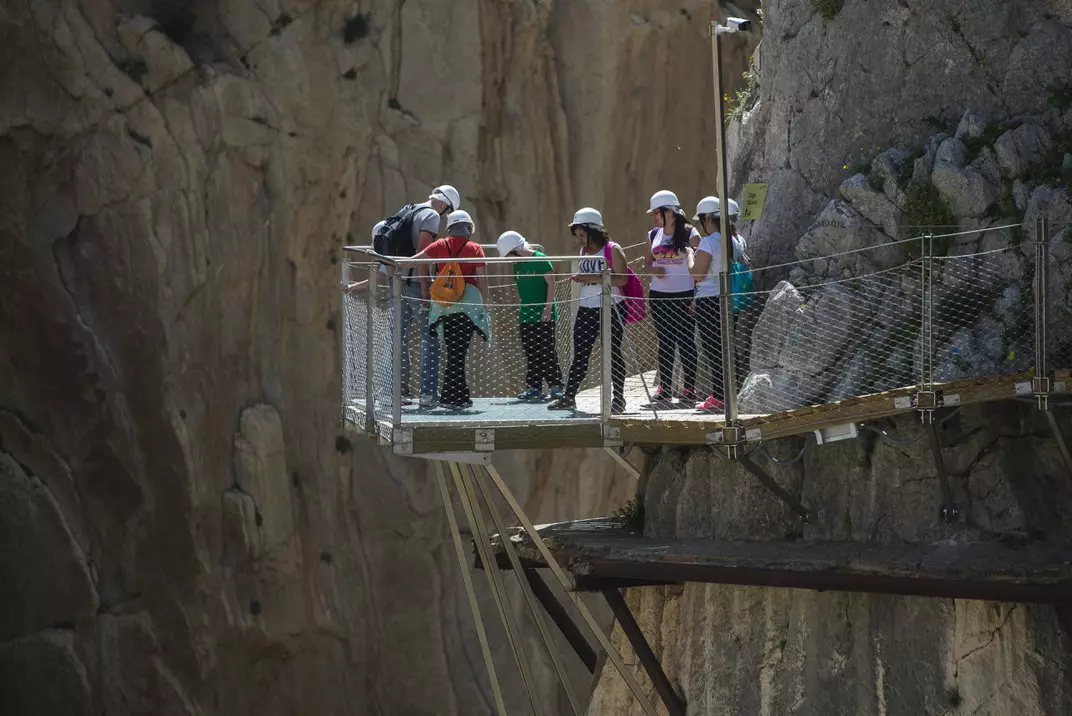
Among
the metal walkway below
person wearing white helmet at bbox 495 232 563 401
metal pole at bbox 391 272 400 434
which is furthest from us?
person wearing white helmet at bbox 495 232 563 401

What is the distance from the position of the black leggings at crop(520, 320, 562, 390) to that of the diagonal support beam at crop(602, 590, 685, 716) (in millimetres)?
1996

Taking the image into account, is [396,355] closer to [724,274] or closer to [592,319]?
[592,319]

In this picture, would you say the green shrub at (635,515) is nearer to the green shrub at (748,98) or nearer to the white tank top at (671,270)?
the white tank top at (671,270)

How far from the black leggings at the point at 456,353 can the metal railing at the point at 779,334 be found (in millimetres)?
12

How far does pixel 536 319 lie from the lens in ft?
47.2

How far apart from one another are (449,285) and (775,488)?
123 inches

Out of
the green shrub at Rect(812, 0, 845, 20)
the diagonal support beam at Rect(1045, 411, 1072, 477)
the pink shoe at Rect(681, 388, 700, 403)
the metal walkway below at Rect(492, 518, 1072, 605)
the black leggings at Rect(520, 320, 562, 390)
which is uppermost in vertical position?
the green shrub at Rect(812, 0, 845, 20)

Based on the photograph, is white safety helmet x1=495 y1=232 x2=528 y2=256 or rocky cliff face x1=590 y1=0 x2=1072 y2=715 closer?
rocky cliff face x1=590 y1=0 x2=1072 y2=715

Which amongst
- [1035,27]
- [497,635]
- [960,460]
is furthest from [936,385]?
[497,635]

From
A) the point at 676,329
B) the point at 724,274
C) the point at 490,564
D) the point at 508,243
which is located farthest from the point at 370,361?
the point at 724,274

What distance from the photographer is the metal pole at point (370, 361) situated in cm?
1388

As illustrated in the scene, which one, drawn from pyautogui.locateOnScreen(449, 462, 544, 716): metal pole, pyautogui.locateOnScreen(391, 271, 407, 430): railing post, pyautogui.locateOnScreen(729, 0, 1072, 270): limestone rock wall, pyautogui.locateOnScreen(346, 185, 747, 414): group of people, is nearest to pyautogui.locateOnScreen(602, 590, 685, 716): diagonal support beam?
pyautogui.locateOnScreen(449, 462, 544, 716): metal pole

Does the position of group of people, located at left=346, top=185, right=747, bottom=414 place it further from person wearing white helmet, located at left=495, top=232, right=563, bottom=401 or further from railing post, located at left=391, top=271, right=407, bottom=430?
railing post, located at left=391, top=271, right=407, bottom=430

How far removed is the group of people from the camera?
45.9 feet
